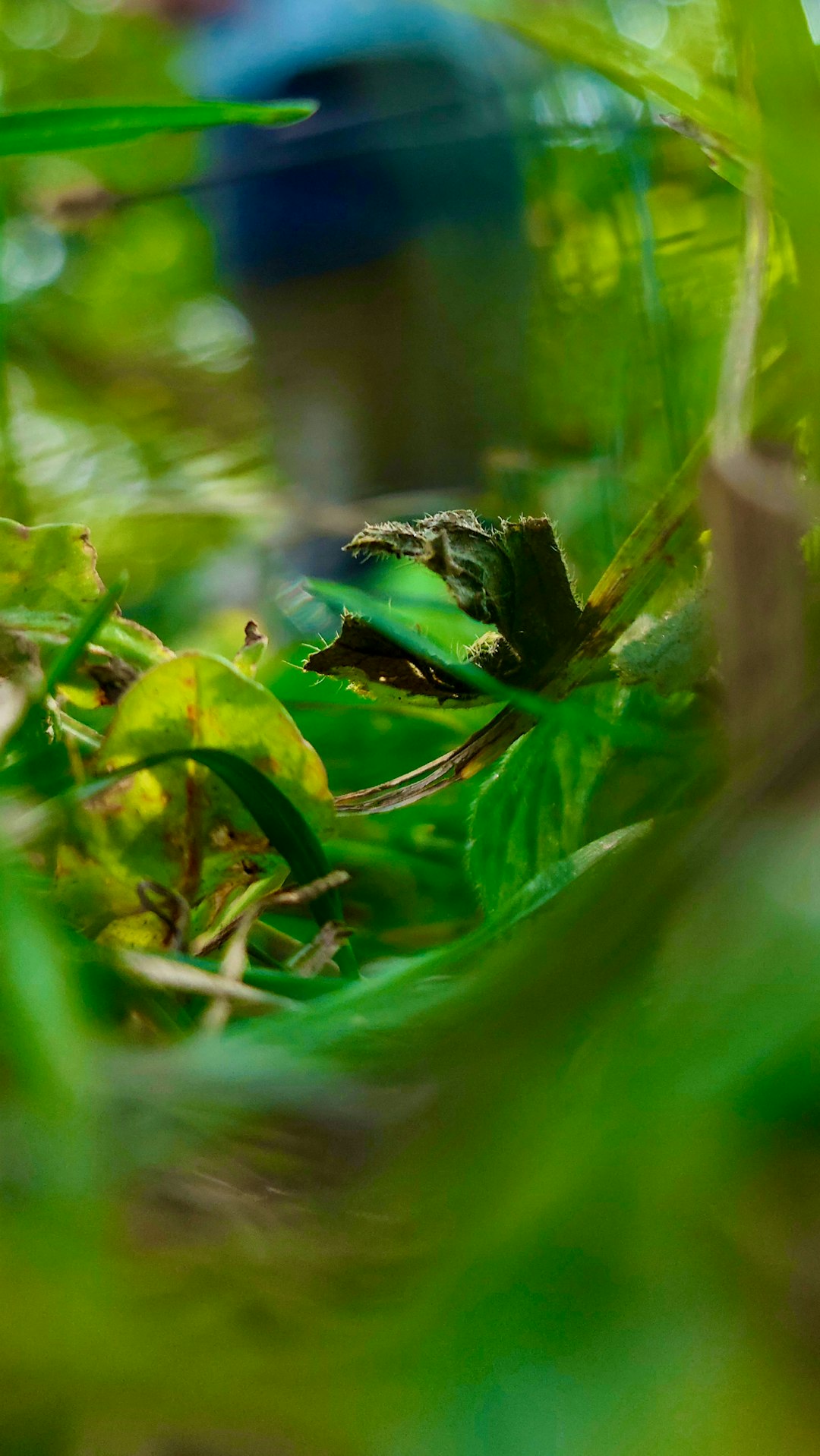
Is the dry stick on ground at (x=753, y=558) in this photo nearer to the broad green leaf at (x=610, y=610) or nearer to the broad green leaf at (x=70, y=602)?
the broad green leaf at (x=610, y=610)

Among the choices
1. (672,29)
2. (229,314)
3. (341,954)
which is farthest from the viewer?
(229,314)

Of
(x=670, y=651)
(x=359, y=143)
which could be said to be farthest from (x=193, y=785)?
(x=359, y=143)

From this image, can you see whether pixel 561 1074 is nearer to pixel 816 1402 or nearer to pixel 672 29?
pixel 816 1402

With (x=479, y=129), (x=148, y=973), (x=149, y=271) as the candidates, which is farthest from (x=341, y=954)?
(x=149, y=271)

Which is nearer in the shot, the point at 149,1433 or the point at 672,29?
the point at 149,1433

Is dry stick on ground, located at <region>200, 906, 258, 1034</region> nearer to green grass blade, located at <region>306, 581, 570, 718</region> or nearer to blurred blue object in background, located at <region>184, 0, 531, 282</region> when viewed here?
green grass blade, located at <region>306, 581, 570, 718</region>

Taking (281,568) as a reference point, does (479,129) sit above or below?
above

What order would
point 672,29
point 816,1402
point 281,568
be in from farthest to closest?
point 281,568, point 672,29, point 816,1402
